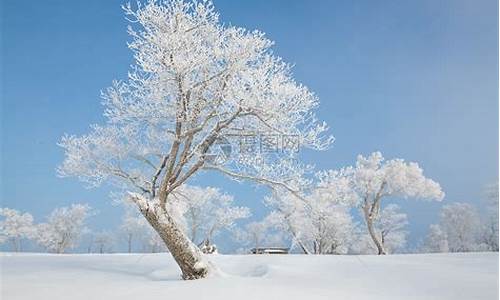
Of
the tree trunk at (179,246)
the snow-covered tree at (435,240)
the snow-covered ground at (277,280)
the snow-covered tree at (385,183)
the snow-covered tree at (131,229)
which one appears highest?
the snow-covered tree at (385,183)

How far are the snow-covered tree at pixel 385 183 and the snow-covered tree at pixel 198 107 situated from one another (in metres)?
13.5

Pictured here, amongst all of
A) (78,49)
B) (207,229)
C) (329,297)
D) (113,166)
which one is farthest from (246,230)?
(329,297)

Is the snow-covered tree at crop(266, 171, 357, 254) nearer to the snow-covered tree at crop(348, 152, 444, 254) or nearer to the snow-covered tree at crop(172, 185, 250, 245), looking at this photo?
the snow-covered tree at crop(348, 152, 444, 254)

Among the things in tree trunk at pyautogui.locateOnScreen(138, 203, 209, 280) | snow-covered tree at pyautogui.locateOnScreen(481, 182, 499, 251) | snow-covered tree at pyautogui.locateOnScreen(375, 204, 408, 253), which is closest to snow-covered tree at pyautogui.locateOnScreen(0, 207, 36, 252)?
snow-covered tree at pyautogui.locateOnScreen(375, 204, 408, 253)

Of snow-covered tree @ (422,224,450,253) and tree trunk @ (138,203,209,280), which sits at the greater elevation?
snow-covered tree @ (422,224,450,253)

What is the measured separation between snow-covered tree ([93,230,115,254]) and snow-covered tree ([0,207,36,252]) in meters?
7.78

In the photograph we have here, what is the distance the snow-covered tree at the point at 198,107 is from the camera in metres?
7.25

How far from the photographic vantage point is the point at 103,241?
40.7 meters

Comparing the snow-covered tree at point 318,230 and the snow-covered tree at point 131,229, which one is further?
the snow-covered tree at point 131,229

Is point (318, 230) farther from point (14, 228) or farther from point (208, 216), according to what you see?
point (14, 228)

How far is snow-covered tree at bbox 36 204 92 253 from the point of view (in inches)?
1294

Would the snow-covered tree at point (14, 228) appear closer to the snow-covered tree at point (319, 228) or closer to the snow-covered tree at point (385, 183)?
the snow-covered tree at point (319, 228)

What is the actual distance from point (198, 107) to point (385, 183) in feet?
50.4

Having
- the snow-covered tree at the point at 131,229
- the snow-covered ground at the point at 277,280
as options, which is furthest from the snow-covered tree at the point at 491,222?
the snow-covered tree at the point at 131,229
